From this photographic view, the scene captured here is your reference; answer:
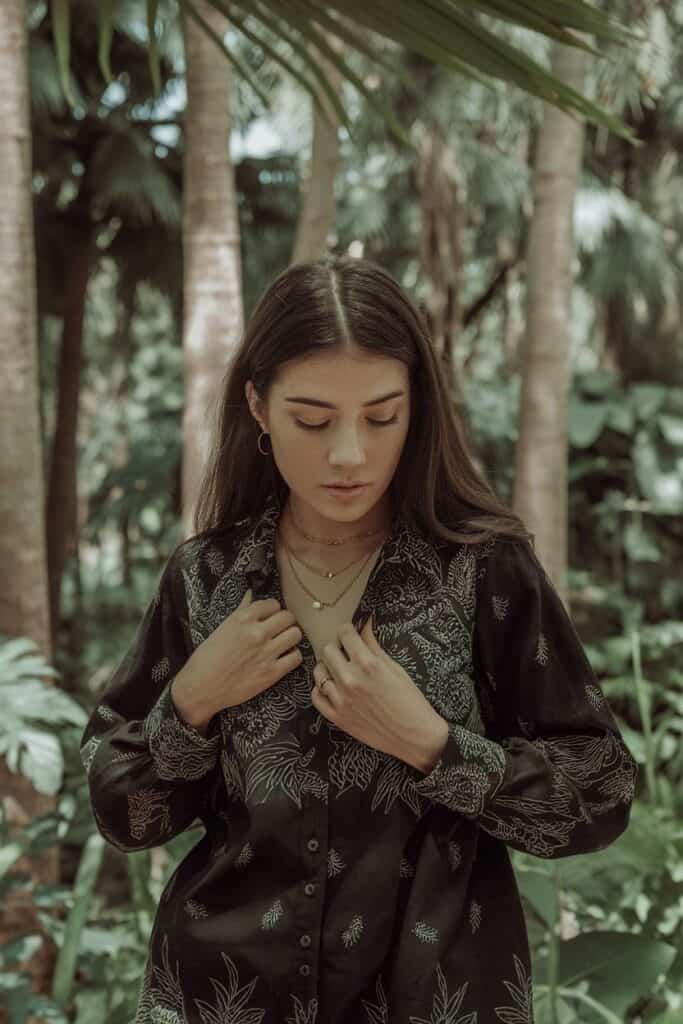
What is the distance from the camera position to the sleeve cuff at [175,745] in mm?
1289

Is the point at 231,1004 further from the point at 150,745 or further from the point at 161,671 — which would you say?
the point at 161,671

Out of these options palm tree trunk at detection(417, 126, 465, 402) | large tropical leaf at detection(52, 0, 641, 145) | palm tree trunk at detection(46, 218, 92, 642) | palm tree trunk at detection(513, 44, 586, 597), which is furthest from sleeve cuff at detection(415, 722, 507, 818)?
palm tree trunk at detection(46, 218, 92, 642)

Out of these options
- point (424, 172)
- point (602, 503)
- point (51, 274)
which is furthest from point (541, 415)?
point (51, 274)

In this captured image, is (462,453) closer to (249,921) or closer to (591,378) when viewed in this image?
(249,921)

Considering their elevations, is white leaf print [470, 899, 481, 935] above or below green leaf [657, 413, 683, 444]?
below

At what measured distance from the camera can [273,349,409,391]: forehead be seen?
4.20ft

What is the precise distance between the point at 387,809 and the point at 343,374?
47 cm

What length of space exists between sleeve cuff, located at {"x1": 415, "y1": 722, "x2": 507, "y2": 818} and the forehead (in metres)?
0.38

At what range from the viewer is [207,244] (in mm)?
3176

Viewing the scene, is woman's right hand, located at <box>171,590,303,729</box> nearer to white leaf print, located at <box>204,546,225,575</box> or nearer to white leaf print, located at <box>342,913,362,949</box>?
white leaf print, located at <box>204,546,225,575</box>

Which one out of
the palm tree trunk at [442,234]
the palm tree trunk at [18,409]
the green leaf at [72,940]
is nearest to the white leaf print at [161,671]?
the green leaf at [72,940]

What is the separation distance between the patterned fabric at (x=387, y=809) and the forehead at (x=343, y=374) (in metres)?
0.20

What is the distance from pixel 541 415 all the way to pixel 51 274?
17.0ft

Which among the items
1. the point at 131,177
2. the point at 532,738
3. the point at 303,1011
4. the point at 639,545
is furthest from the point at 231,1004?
the point at 131,177
